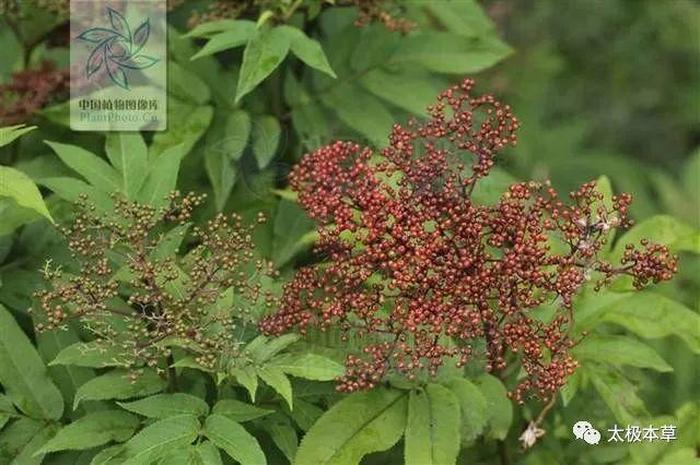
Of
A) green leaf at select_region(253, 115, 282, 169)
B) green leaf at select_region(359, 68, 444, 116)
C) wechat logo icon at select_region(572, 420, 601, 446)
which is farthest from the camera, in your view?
green leaf at select_region(359, 68, 444, 116)

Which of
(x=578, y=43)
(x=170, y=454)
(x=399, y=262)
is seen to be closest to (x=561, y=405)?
(x=399, y=262)

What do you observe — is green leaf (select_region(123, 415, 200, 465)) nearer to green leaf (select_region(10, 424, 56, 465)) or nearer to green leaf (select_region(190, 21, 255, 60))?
green leaf (select_region(10, 424, 56, 465))

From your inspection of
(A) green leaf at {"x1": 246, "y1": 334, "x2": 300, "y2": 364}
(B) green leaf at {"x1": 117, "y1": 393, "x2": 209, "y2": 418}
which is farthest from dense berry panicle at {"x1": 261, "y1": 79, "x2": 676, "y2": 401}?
(B) green leaf at {"x1": 117, "y1": 393, "x2": 209, "y2": 418}

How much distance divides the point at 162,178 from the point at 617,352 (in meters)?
1.40

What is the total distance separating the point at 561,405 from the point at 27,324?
5.56ft

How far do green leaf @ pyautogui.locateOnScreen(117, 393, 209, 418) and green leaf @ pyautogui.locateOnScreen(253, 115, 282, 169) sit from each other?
3.24ft

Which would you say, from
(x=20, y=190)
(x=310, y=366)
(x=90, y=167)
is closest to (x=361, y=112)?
(x=90, y=167)

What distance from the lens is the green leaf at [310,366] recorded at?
2730 mm

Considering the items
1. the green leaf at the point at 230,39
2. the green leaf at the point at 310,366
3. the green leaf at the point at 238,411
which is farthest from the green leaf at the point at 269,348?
the green leaf at the point at 230,39

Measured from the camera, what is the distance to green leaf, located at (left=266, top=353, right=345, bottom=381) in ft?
8.96

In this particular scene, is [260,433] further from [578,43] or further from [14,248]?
[578,43]

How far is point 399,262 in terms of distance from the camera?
2.69 metres

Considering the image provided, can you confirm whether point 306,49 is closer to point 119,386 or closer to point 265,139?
point 265,139

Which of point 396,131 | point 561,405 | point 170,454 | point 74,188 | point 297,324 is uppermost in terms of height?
point 396,131
